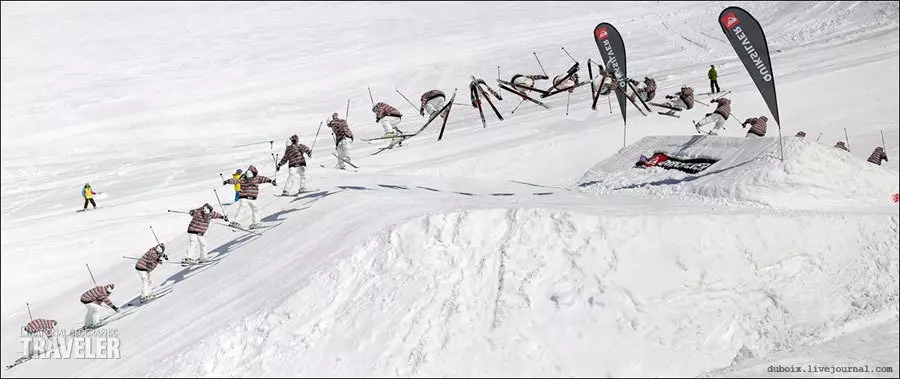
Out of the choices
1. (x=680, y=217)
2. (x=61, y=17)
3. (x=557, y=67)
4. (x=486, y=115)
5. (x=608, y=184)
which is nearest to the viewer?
(x=680, y=217)

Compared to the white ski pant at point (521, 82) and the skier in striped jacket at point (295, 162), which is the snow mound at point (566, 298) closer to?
the skier in striped jacket at point (295, 162)

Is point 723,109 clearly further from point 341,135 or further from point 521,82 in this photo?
point 341,135

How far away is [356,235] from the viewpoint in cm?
1448

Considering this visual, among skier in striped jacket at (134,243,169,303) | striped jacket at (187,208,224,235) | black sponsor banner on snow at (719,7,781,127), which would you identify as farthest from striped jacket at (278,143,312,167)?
black sponsor banner on snow at (719,7,781,127)

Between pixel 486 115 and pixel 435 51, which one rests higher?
pixel 435 51

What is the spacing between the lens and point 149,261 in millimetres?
16250

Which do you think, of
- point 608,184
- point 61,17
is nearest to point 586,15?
point 608,184

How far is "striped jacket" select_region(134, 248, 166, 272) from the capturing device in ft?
53.2

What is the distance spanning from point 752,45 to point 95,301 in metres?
14.3

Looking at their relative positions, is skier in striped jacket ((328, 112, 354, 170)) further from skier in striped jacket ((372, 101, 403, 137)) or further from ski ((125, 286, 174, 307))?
ski ((125, 286, 174, 307))

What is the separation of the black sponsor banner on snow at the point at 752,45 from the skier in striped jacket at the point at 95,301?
13.6m

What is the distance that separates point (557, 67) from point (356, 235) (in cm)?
2542

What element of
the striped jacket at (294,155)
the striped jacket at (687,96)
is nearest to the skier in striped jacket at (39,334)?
the striped jacket at (294,155)

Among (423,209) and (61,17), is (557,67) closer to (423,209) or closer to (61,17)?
(423,209)
